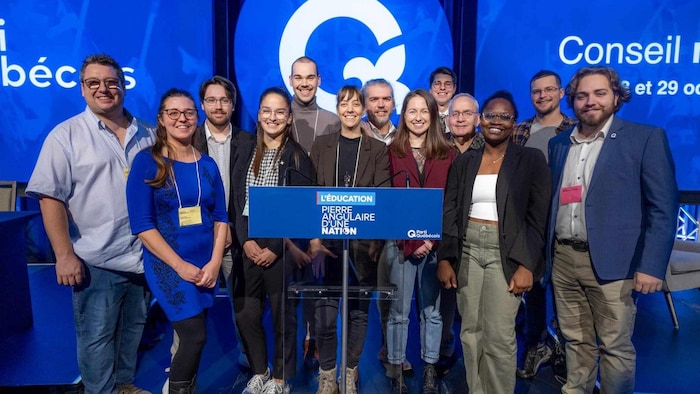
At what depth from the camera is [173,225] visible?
6.68 feet

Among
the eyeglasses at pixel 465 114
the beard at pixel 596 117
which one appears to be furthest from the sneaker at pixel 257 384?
the beard at pixel 596 117

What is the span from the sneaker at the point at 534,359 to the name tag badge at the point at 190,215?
2194mm

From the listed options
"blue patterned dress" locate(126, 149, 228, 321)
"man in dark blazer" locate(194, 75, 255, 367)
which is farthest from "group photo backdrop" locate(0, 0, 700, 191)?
"blue patterned dress" locate(126, 149, 228, 321)

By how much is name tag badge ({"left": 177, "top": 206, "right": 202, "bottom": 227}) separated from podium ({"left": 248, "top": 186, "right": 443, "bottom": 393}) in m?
0.55

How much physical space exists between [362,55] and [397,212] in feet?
9.20

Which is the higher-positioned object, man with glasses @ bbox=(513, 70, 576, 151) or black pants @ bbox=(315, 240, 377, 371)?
man with glasses @ bbox=(513, 70, 576, 151)

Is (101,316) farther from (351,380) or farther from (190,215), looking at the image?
(351,380)

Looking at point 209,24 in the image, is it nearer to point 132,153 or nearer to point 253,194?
point 132,153

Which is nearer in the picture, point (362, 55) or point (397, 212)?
point (397, 212)

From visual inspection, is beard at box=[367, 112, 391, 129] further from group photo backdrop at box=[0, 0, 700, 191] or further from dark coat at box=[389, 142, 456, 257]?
group photo backdrop at box=[0, 0, 700, 191]

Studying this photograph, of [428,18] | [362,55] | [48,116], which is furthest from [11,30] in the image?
[428,18]

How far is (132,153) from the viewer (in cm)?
229

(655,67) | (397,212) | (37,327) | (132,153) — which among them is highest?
(655,67)

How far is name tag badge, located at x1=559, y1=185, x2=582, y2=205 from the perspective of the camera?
2170 millimetres
